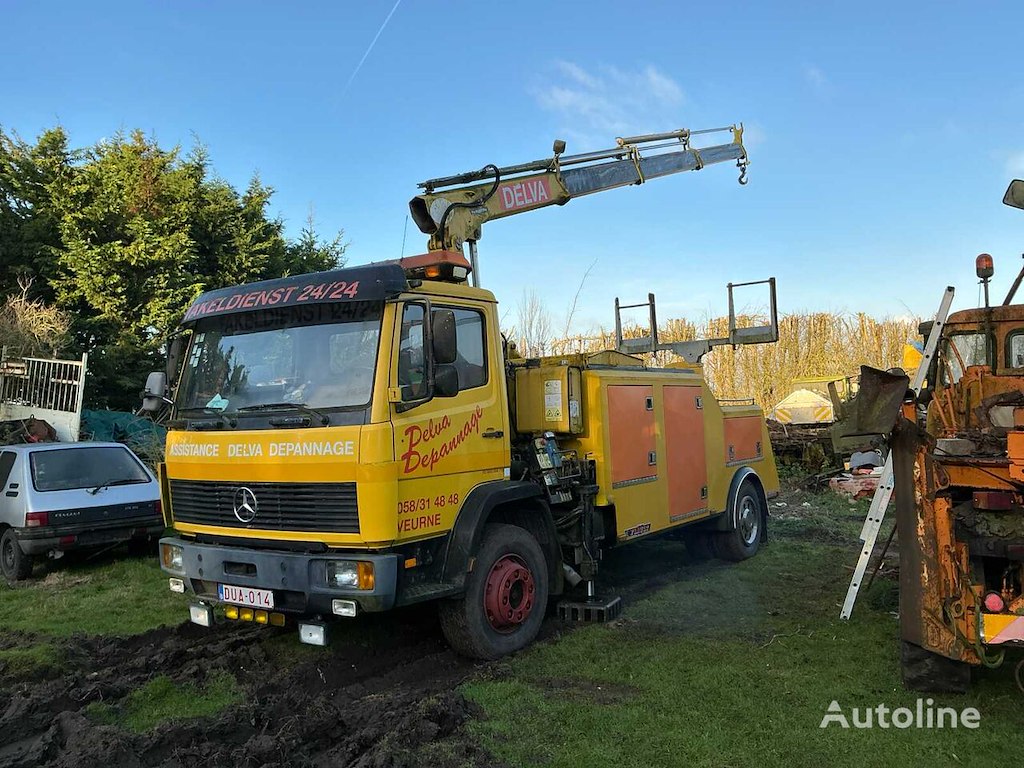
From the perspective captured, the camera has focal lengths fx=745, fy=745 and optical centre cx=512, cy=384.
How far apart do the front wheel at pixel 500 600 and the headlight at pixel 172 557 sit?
1.84 metres

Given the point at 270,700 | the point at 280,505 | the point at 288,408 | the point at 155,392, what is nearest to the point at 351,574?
the point at 280,505

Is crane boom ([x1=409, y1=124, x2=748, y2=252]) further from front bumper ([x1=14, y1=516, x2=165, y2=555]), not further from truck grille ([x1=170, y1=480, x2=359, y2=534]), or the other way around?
front bumper ([x1=14, y1=516, x2=165, y2=555])

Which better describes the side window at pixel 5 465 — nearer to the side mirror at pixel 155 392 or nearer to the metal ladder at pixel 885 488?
the side mirror at pixel 155 392

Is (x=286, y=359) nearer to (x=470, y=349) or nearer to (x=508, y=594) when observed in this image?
(x=470, y=349)

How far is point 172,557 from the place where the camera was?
5293 mm

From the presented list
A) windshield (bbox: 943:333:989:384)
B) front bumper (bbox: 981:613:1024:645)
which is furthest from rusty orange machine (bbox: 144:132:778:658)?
front bumper (bbox: 981:613:1024:645)

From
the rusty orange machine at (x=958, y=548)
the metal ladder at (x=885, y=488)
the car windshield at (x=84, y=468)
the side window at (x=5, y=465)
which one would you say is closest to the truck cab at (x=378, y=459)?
the metal ladder at (x=885, y=488)

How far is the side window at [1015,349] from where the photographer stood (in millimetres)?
5867

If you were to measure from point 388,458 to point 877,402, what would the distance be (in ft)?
9.25

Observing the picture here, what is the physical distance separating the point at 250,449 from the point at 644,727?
2.92m

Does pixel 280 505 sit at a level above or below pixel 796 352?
below

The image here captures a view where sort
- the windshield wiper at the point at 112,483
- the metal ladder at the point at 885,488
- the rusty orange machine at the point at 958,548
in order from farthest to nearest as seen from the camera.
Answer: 1. the windshield wiper at the point at 112,483
2. the metal ladder at the point at 885,488
3. the rusty orange machine at the point at 958,548

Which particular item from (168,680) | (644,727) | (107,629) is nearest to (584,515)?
(644,727)
